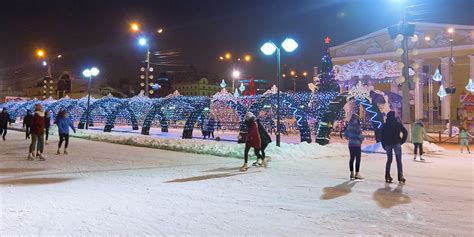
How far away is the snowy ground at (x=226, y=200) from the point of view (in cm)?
586

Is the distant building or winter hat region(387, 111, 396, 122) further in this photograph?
the distant building

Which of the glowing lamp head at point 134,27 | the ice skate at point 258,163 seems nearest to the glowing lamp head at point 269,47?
the ice skate at point 258,163

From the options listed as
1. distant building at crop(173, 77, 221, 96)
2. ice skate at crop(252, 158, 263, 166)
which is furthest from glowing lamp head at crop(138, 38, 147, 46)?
distant building at crop(173, 77, 221, 96)

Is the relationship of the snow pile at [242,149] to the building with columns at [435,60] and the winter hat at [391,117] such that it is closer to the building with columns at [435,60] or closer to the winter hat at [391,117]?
the winter hat at [391,117]

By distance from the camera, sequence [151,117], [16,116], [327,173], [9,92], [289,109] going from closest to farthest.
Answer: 1. [327,173]
2. [289,109]
3. [151,117]
4. [16,116]
5. [9,92]

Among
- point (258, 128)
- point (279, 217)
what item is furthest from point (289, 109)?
point (279, 217)

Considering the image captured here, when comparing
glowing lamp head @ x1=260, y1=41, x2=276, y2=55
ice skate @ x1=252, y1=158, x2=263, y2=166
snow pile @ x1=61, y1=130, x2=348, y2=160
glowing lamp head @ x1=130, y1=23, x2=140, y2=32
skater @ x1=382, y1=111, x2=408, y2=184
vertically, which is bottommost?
ice skate @ x1=252, y1=158, x2=263, y2=166

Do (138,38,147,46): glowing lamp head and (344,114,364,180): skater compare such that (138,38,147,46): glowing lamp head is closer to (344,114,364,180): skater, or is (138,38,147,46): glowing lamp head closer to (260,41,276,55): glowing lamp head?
(260,41,276,55): glowing lamp head

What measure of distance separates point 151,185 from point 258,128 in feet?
15.3

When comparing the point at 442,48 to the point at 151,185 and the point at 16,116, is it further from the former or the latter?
the point at 16,116

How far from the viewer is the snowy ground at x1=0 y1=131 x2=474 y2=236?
586 cm

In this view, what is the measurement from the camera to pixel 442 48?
1823 inches

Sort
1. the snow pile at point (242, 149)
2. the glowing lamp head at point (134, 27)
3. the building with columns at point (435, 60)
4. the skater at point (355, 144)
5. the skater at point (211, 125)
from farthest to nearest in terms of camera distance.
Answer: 1. the building with columns at point (435, 60)
2. the glowing lamp head at point (134, 27)
3. the skater at point (211, 125)
4. the snow pile at point (242, 149)
5. the skater at point (355, 144)

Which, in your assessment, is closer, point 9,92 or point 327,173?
point 327,173
